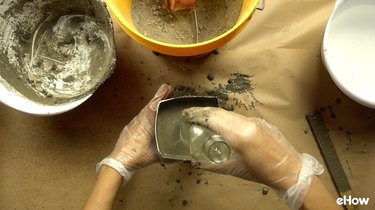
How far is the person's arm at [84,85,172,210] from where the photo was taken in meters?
1.03

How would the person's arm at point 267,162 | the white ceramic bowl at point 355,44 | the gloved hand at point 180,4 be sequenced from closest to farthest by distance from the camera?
the person's arm at point 267,162
the gloved hand at point 180,4
the white ceramic bowl at point 355,44

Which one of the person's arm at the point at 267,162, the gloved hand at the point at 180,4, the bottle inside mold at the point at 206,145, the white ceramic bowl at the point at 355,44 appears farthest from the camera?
the white ceramic bowl at the point at 355,44

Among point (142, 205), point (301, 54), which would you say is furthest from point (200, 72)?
point (142, 205)

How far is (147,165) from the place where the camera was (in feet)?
3.57

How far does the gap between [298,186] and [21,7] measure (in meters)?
0.78

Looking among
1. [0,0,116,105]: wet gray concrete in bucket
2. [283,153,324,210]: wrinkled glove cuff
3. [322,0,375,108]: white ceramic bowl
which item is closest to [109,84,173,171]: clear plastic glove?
[0,0,116,105]: wet gray concrete in bucket

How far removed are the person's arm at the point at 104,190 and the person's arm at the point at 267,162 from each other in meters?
0.23

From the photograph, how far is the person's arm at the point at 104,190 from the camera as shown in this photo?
40.1 inches

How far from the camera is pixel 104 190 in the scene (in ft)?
3.37

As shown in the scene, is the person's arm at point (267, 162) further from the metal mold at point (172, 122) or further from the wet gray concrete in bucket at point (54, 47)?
the wet gray concrete in bucket at point (54, 47)

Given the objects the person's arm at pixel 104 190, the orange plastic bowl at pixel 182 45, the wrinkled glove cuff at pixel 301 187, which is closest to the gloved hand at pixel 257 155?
the wrinkled glove cuff at pixel 301 187

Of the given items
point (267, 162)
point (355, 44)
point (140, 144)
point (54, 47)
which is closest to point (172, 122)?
point (140, 144)

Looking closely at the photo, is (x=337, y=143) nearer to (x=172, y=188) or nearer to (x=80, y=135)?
(x=172, y=188)

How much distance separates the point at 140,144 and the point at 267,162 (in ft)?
1.04
